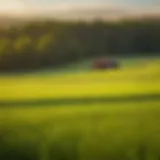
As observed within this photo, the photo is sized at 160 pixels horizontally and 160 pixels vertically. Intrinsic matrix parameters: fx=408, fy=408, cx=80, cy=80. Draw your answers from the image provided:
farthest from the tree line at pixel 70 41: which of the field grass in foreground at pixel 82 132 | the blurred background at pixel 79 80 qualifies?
the field grass in foreground at pixel 82 132

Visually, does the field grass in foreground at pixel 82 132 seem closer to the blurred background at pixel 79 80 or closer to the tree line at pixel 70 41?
the blurred background at pixel 79 80

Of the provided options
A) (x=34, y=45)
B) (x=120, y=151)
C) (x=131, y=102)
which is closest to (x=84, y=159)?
(x=120, y=151)

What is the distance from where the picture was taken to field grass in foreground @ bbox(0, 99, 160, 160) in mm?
1100

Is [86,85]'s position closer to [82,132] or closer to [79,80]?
[79,80]

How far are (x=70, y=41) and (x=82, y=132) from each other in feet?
0.85

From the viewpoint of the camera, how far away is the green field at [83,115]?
43.4 inches

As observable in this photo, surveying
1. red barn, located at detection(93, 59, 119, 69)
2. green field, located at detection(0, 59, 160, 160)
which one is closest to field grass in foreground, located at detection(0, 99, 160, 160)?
green field, located at detection(0, 59, 160, 160)

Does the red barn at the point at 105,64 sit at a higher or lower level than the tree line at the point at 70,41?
lower

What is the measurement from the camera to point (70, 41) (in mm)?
1152

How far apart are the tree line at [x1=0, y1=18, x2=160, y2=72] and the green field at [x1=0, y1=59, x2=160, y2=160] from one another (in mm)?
46

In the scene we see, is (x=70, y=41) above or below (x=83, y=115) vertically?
above

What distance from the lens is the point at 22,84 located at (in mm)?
1131

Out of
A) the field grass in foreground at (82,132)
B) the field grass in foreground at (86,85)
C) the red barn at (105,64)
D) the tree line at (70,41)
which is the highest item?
the tree line at (70,41)

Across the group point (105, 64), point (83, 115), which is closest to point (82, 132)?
point (83, 115)
